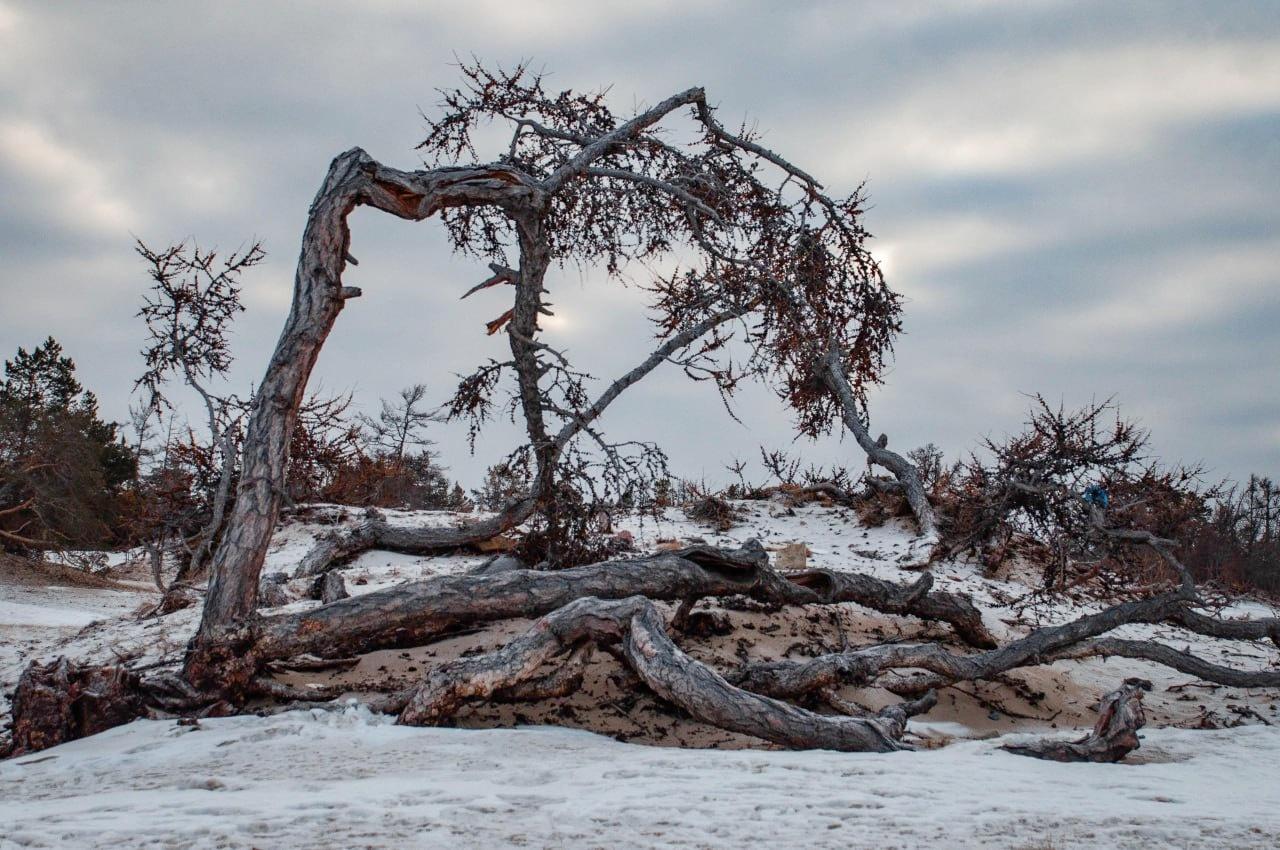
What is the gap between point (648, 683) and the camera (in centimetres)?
498

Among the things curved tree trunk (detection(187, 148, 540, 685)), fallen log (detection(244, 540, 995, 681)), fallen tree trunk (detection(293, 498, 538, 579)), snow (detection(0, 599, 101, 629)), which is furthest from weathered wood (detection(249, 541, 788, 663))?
snow (detection(0, 599, 101, 629))

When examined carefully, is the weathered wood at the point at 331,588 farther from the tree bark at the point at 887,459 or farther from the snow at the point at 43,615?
the tree bark at the point at 887,459

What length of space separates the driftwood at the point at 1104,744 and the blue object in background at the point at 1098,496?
324 cm

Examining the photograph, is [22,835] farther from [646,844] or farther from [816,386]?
[816,386]

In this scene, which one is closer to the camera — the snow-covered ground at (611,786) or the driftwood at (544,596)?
the snow-covered ground at (611,786)

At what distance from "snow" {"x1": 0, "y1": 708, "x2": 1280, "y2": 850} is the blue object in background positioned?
322cm

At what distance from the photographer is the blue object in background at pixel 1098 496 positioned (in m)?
7.83

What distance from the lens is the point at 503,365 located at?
813cm

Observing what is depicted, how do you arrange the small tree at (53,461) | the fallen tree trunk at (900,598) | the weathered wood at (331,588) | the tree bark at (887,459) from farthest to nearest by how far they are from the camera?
the small tree at (53,461), the tree bark at (887,459), the weathered wood at (331,588), the fallen tree trunk at (900,598)

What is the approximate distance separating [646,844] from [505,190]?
5.13m

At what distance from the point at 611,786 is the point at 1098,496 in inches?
249

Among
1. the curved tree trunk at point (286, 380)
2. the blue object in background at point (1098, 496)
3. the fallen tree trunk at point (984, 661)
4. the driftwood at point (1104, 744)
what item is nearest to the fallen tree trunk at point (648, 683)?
the fallen tree trunk at point (984, 661)

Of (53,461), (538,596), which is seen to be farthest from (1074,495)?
(53,461)

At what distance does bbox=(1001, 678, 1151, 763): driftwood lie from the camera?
4.46 m
